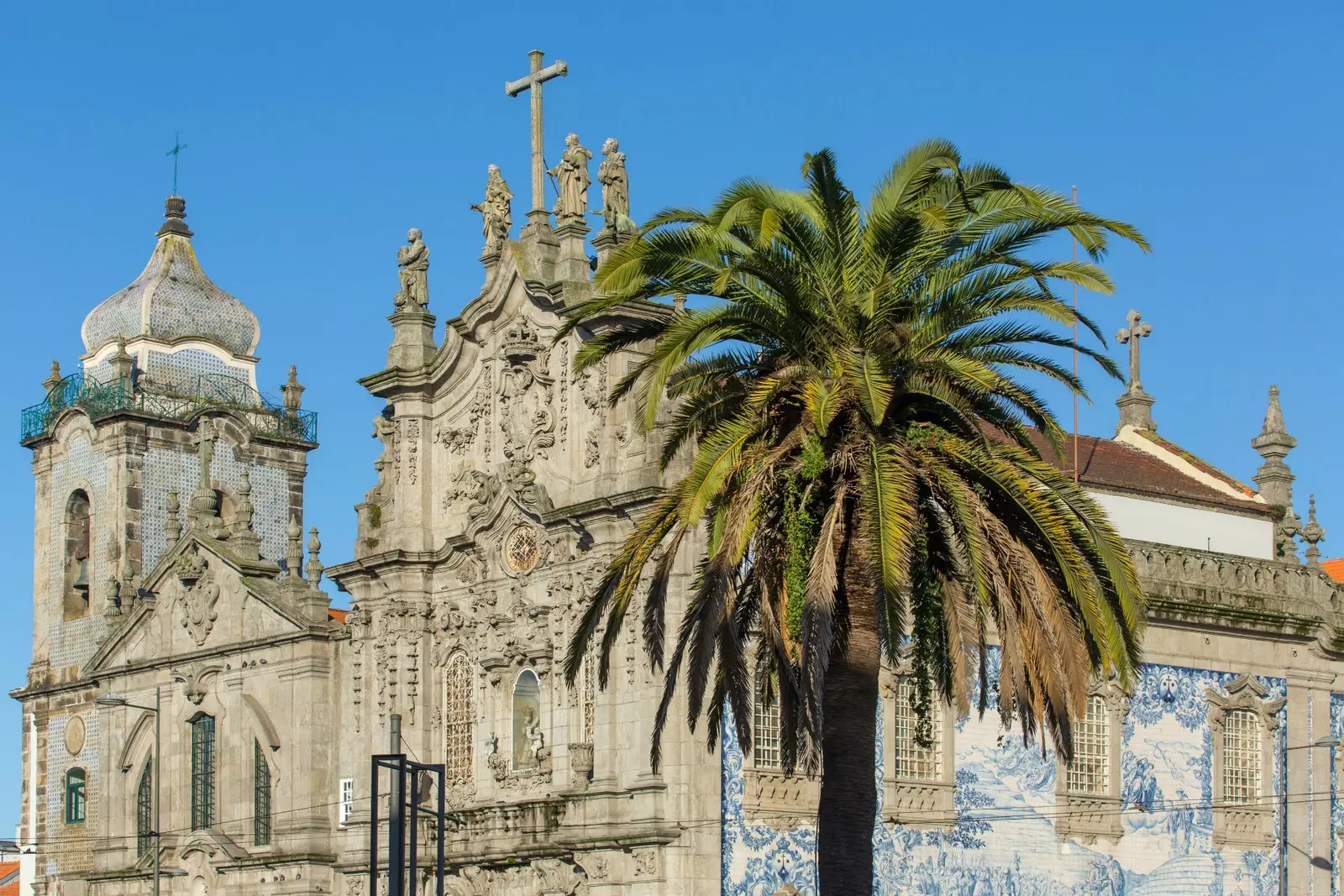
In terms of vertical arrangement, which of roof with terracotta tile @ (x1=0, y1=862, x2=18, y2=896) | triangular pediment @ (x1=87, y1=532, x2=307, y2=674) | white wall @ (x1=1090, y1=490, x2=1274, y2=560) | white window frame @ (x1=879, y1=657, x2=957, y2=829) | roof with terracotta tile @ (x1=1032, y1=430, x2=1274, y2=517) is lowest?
roof with terracotta tile @ (x1=0, y1=862, x2=18, y2=896)

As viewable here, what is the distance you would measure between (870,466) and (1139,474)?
2163cm

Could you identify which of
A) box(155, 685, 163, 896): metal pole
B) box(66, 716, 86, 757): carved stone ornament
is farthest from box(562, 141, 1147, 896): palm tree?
box(66, 716, 86, 757): carved stone ornament

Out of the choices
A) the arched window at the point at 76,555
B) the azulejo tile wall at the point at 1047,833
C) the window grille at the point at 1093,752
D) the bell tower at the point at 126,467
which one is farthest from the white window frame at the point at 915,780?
the arched window at the point at 76,555

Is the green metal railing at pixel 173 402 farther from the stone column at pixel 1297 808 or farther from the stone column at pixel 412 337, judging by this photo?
the stone column at pixel 1297 808

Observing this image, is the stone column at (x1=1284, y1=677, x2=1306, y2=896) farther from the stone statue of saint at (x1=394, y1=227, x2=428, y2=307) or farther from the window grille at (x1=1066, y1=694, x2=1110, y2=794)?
the stone statue of saint at (x1=394, y1=227, x2=428, y2=307)

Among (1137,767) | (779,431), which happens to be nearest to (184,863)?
(1137,767)

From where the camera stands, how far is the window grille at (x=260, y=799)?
4812cm

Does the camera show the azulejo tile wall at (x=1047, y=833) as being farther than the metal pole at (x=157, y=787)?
No

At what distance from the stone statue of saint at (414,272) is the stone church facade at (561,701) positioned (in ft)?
0.20

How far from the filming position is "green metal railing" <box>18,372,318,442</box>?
6047cm

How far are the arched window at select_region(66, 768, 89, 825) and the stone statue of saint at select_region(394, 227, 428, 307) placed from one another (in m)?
19.2

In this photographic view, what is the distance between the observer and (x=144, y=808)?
51.8m

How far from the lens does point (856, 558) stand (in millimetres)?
26812

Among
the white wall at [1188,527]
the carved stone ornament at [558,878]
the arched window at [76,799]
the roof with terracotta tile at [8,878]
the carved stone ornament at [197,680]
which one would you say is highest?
the white wall at [1188,527]
